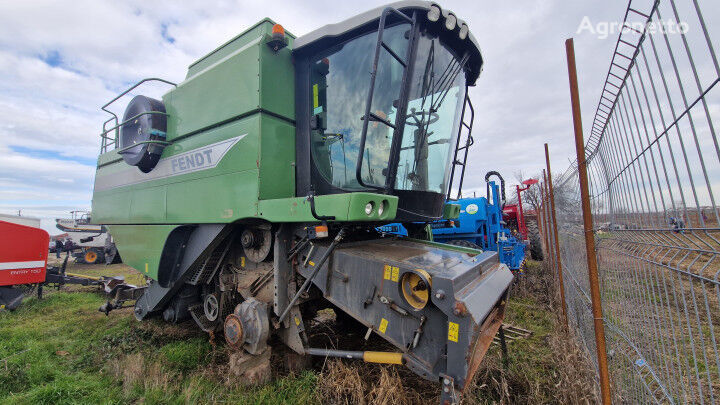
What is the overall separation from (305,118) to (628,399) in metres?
3.28

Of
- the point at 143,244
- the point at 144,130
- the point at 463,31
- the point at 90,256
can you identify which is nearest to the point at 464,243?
the point at 463,31

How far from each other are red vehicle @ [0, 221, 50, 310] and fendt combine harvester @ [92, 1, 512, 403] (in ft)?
10.8

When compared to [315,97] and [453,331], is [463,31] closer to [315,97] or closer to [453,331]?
[315,97]

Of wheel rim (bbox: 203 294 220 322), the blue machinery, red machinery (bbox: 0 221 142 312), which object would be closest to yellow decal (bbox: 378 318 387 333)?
wheel rim (bbox: 203 294 220 322)

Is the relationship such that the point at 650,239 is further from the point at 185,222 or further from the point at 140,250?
the point at 140,250

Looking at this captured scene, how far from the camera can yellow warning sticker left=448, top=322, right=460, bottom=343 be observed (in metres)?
2.03

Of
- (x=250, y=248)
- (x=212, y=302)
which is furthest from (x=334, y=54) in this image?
(x=212, y=302)

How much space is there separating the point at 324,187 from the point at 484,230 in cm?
513

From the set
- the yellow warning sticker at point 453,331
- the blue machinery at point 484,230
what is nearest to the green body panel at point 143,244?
the yellow warning sticker at point 453,331

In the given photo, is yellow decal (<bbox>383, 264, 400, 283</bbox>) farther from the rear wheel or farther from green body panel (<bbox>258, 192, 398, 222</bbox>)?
the rear wheel

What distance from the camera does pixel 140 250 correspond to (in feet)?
14.3

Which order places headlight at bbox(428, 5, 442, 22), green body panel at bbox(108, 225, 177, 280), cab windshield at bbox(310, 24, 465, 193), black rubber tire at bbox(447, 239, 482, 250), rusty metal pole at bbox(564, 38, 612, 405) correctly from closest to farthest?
rusty metal pole at bbox(564, 38, 612, 405) < headlight at bbox(428, 5, 442, 22) < cab windshield at bbox(310, 24, 465, 193) < green body panel at bbox(108, 225, 177, 280) < black rubber tire at bbox(447, 239, 482, 250)

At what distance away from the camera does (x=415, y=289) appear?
2.31 meters

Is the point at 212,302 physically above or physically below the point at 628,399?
above
